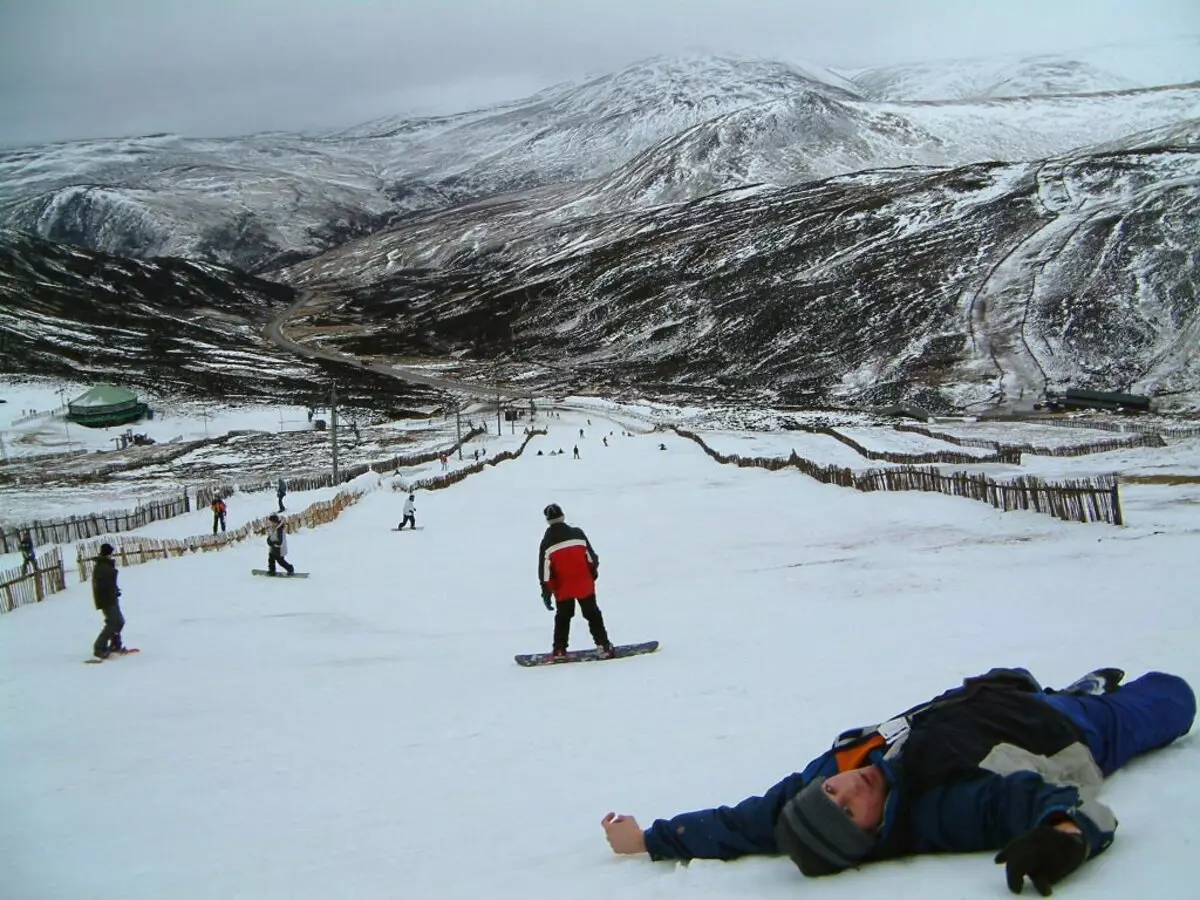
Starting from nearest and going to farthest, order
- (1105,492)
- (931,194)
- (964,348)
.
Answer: (1105,492) < (964,348) < (931,194)

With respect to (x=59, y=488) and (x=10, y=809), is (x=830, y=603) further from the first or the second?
(x=59, y=488)

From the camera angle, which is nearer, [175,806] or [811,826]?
[811,826]

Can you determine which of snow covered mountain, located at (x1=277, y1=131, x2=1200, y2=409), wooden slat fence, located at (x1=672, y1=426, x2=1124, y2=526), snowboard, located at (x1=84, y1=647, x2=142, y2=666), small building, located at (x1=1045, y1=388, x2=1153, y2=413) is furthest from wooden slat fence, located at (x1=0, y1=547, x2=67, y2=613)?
snow covered mountain, located at (x1=277, y1=131, x2=1200, y2=409)

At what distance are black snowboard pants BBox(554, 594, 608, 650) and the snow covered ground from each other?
41 cm

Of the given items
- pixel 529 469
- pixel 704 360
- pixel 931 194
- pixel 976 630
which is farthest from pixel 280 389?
pixel 976 630

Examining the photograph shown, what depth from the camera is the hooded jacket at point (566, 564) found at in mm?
10406

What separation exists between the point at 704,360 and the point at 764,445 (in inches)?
2513

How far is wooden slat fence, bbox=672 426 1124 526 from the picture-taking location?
17922 millimetres

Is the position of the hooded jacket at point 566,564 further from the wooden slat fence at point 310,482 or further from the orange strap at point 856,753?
the wooden slat fence at point 310,482

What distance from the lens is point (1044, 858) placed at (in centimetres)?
371

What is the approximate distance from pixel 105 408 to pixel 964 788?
325ft

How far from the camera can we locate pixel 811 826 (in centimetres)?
425

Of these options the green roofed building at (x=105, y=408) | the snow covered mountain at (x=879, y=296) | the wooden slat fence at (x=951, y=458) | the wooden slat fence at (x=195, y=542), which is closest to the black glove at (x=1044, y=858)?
the wooden slat fence at (x=195, y=542)

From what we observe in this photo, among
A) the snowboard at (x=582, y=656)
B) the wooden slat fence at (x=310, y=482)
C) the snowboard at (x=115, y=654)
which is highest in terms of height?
the snowboard at (x=582, y=656)
